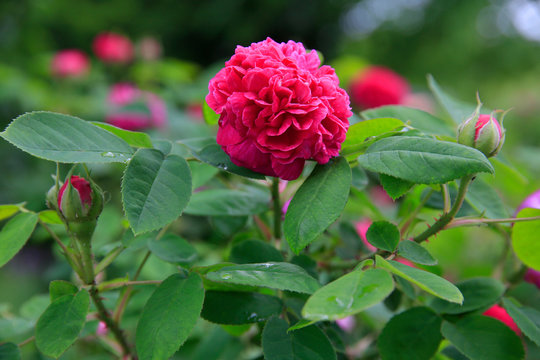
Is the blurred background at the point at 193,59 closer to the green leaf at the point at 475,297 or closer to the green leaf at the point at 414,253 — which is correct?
the green leaf at the point at 475,297

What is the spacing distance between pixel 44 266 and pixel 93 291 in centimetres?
243

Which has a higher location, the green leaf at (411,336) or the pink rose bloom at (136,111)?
the green leaf at (411,336)

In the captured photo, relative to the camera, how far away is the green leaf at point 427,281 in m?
0.30

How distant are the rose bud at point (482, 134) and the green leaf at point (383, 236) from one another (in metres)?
0.10

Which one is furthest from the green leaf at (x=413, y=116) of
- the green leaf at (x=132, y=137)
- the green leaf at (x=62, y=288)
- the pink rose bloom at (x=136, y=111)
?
the pink rose bloom at (x=136, y=111)

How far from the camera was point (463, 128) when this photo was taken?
409 mm

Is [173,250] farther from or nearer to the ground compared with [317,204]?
nearer to the ground

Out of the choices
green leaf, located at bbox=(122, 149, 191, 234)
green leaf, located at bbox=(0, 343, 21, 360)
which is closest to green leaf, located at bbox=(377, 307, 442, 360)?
green leaf, located at bbox=(122, 149, 191, 234)

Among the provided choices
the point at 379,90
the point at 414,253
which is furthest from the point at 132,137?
the point at 379,90

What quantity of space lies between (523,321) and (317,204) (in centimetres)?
24

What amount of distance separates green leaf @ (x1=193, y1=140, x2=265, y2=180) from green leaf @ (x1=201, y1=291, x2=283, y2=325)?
12cm

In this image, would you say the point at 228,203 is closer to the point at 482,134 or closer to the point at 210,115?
the point at 210,115

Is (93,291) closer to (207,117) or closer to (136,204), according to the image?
(136,204)

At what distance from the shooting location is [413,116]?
1.80ft
